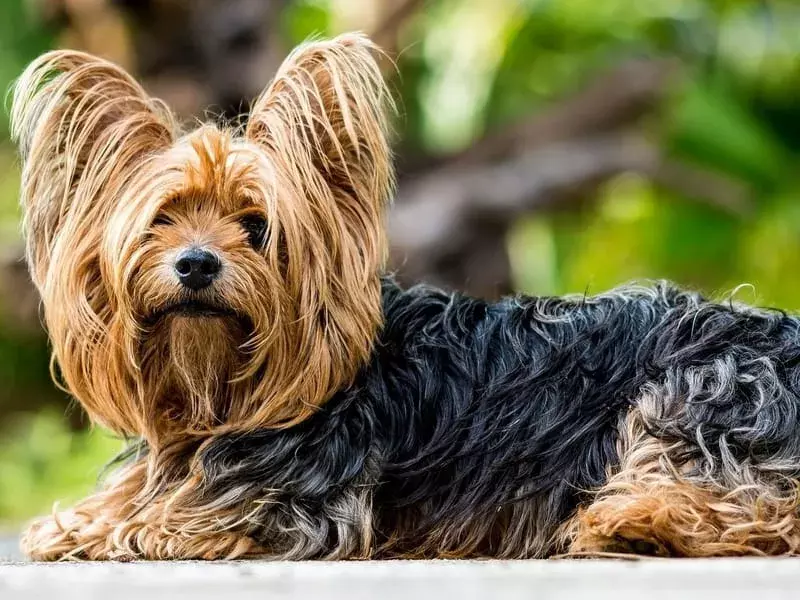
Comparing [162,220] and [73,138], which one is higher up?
[73,138]

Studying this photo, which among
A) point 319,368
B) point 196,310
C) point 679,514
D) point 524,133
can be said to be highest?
point 524,133

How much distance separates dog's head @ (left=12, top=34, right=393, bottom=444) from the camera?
167 inches

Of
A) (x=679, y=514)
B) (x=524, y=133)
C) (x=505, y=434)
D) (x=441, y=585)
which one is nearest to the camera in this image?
(x=441, y=585)

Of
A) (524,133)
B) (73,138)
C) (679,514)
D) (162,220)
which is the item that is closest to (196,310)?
(162,220)

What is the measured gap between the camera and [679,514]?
407cm

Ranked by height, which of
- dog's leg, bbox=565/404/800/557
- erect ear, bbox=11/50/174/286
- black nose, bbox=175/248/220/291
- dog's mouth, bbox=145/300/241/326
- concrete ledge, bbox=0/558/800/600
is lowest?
dog's leg, bbox=565/404/800/557

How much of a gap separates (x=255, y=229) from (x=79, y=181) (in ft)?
2.28

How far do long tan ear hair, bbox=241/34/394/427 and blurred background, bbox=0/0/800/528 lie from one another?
21.3ft

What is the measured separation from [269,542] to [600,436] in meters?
1.15

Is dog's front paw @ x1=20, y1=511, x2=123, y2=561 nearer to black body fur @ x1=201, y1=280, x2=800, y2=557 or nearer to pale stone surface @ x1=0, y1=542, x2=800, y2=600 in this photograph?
black body fur @ x1=201, y1=280, x2=800, y2=557

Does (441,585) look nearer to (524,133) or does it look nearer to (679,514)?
(679,514)

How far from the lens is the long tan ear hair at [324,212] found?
4391mm

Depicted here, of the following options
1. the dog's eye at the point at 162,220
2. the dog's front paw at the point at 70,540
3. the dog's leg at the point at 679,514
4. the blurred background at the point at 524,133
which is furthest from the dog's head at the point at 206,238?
the blurred background at the point at 524,133

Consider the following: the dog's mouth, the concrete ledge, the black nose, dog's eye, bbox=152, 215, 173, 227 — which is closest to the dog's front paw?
the dog's mouth
